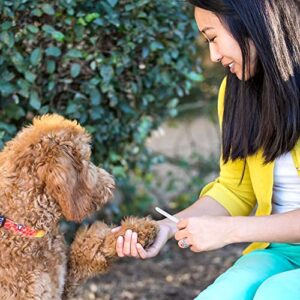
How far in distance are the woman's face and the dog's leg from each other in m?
0.73

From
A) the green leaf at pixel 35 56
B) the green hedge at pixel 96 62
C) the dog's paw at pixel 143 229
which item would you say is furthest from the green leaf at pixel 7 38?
the dog's paw at pixel 143 229

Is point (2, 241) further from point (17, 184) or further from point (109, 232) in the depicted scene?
point (109, 232)

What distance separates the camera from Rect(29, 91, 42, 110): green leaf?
4039 millimetres

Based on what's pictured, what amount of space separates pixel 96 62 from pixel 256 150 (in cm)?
122

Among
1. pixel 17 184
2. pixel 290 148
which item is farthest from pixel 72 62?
pixel 290 148

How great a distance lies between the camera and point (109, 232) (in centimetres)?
332

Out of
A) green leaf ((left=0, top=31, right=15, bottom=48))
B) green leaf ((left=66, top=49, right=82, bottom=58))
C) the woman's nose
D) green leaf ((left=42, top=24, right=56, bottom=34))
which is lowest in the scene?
green leaf ((left=66, top=49, right=82, bottom=58))

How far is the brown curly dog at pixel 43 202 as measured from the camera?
121 inches

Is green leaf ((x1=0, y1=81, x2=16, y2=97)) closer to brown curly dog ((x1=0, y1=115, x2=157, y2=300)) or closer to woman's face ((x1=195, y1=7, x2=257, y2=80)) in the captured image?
brown curly dog ((x1=0, y1=115, x2=157, y2=300))

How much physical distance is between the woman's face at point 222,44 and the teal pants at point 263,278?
0.73 m

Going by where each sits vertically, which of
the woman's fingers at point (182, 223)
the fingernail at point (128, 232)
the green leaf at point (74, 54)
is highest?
the green leaf at point (74, 54)

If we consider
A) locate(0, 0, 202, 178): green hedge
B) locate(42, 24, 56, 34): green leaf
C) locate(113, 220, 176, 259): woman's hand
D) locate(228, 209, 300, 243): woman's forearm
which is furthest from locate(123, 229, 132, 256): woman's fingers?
locate(42, 24, 56, 34): green leaf

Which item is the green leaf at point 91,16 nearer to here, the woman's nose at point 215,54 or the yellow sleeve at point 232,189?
Answer: the yellow sleeve at point 232,189

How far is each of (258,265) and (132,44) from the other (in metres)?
1.58
